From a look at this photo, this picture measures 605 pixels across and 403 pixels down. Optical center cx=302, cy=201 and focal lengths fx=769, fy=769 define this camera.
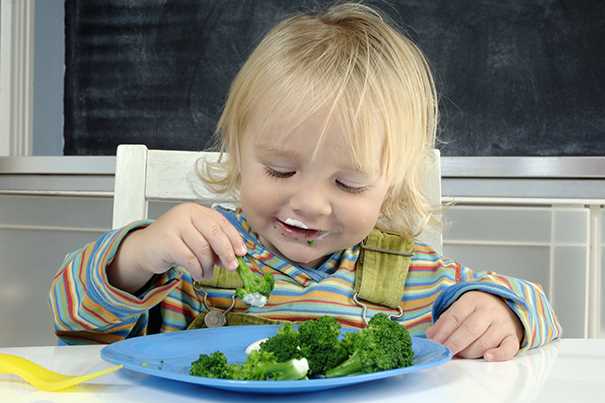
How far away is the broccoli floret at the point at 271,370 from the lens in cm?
52

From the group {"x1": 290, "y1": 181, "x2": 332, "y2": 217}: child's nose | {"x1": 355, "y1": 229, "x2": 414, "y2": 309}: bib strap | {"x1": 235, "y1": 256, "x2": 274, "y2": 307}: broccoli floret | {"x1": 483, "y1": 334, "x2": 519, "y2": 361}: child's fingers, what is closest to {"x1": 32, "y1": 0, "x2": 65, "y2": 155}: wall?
{"x1": 355, "y1": 229, "x2": 414, "y2": 309}: bib strap

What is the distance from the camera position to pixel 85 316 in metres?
0.81

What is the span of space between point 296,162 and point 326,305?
0.23m

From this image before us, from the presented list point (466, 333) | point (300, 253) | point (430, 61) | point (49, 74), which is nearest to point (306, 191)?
point (300, 253)

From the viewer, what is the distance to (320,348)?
0.59 meters

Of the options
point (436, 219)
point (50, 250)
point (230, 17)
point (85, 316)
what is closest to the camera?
point (85, 316)

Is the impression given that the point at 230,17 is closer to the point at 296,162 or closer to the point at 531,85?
the point at 531,85

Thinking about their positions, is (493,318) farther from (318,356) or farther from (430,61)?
(430,61)

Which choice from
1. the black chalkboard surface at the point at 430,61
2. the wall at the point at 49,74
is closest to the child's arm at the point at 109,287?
the black chalkboard surface at the point at 430,61

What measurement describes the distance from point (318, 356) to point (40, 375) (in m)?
0.20

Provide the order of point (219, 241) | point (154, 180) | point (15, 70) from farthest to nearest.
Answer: point (15, 70), point (154, 180), point (219, 241)

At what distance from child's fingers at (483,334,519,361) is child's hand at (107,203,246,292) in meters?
0.24

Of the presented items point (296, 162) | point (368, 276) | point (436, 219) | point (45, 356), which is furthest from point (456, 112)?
point (45, 356)

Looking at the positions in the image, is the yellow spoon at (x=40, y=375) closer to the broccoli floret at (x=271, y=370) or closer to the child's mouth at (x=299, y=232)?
the broccoli floret at (x=271, y=370)
